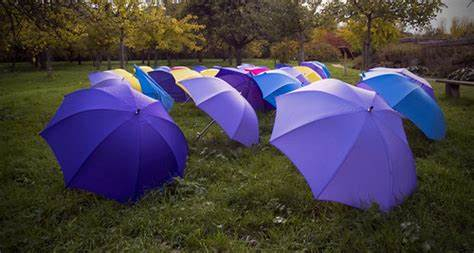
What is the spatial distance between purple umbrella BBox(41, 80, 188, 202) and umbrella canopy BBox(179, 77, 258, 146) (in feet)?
3.89

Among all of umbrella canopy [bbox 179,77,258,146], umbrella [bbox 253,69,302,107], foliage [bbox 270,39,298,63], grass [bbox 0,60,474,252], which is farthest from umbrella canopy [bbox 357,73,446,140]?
foliage [bbox 270,39,298,63]

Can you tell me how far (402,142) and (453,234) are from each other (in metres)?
1.09

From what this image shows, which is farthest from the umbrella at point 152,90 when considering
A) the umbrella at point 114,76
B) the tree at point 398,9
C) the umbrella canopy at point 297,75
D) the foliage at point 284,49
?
the foliage at point 284,49

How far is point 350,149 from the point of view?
358 centimetres

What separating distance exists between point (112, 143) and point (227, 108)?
2066 mm

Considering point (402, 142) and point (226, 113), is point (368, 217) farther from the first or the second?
point (226, 113)

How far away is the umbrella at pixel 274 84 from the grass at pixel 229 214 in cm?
224

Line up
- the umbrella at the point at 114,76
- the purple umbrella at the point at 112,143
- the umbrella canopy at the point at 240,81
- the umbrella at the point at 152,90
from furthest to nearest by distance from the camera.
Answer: the umbrella canopy at the point at 240,81 < the umbrella at the point at 114,76 < the umbrella at the point at 152,90 < the purple umbrella at the point at 112,143

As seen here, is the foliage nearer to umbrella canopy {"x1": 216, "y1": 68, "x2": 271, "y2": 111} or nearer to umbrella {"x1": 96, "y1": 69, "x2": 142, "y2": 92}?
umbrella canopy {"x1": 216, "y1": 68, "x2": 271, "y2": 111}

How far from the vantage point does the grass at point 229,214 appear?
11.4 ft

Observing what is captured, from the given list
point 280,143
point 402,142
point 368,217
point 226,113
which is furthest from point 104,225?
point 402,142

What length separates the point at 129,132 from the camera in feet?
13.0

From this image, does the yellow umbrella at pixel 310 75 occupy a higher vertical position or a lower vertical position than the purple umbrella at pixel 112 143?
higher

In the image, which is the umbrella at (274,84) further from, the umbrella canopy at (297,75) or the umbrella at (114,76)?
the umbrella at (114,76)
